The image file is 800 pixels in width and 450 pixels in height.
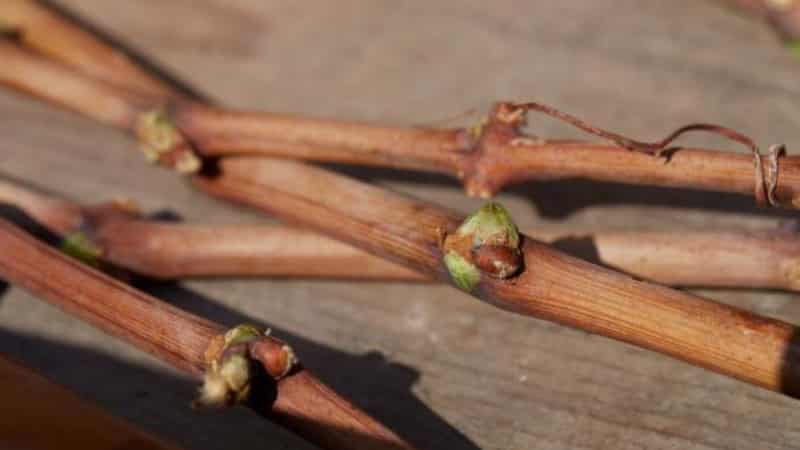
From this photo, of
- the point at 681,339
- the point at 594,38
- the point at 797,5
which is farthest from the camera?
the point at 594,38

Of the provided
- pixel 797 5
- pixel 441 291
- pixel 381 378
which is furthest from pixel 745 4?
pixel 381 378

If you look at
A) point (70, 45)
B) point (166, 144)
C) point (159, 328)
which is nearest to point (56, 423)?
point (159, 328)

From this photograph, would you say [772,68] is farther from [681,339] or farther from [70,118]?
[70,118]

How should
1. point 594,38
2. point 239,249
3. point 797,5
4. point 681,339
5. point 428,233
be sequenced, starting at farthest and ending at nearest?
1. point 594,38
2. point 797,5
3. point 239,249
4. point 428,233
5. point 681,339

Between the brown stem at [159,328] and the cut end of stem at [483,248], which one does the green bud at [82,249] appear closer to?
the brown stem at [159,328]

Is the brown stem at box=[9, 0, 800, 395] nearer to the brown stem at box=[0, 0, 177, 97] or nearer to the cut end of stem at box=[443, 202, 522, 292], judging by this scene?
the cut end of stem at box=[443, 202, 522, 292]

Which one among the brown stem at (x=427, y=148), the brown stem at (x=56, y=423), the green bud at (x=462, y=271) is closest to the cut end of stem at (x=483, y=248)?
the green bud at (x=462, y=271)
